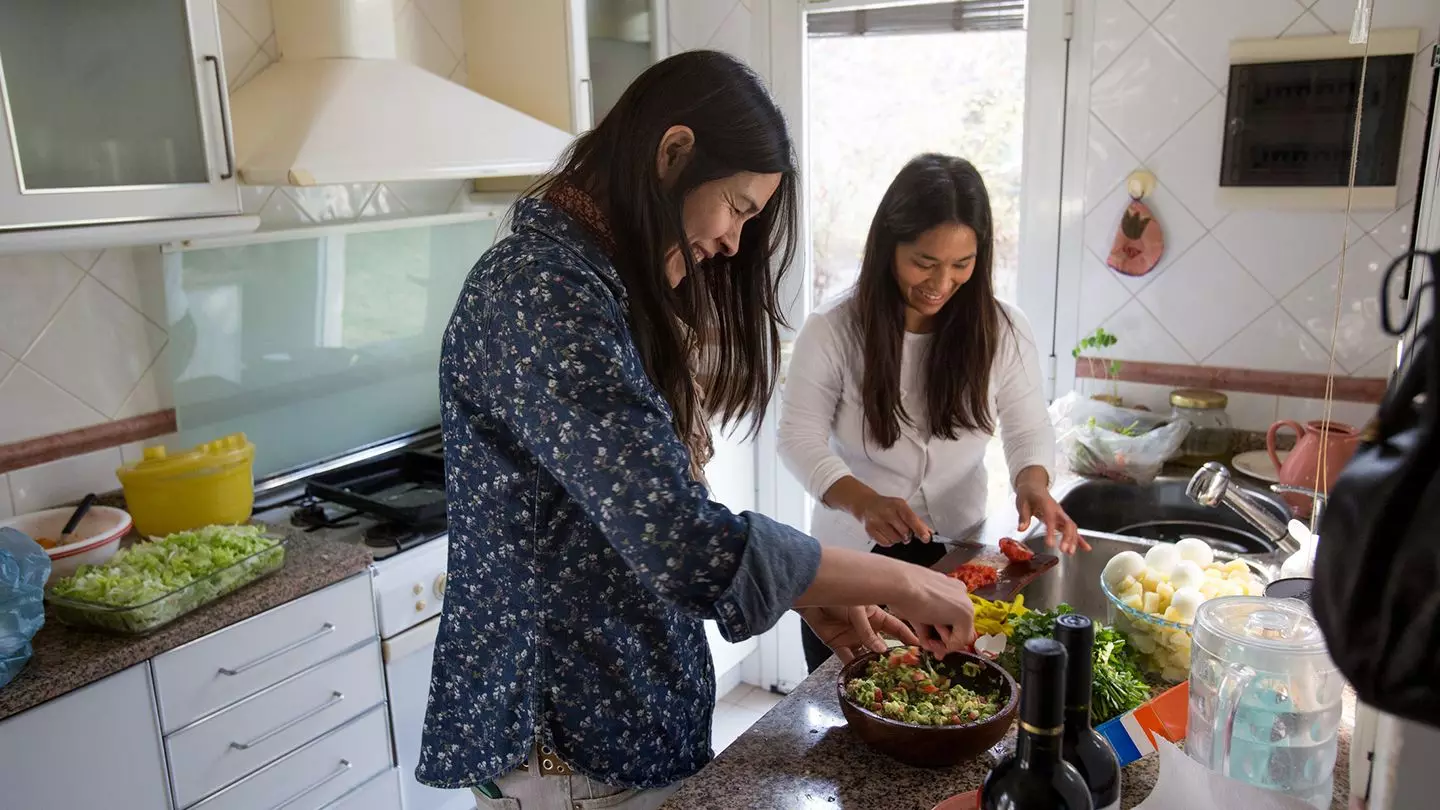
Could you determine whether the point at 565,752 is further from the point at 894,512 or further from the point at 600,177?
the point at 894,512

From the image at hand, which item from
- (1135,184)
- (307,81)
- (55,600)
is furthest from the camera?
(1135,184)

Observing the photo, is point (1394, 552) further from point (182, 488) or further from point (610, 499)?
point (182, 488)

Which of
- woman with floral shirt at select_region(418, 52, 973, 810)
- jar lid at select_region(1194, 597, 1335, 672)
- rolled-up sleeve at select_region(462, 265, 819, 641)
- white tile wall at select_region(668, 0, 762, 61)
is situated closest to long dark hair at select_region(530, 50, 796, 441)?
woman with floral shirt at select_region(418, 52, 973, 810)

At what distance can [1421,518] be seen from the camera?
386 millimetres

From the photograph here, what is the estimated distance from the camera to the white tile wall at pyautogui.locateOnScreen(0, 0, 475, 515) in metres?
1.99

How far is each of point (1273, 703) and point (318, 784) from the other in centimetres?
170

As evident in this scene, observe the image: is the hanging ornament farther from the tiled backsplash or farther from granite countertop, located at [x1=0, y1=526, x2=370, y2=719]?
granite countertop, located at [x1=0, y1=526, x2=370, y2=719]

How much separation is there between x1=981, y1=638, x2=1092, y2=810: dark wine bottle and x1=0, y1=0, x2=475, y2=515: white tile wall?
1.97m

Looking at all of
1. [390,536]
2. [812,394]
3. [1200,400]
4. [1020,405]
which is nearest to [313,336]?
[390,536]

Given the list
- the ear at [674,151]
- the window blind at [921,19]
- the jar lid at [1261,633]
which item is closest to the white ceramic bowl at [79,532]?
the ear at [674,151]

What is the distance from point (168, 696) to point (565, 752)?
0.95 meters

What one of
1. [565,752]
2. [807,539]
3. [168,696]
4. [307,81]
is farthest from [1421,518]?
[307,81]

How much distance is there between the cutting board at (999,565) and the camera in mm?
1514

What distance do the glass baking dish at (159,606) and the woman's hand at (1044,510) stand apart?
136cm
